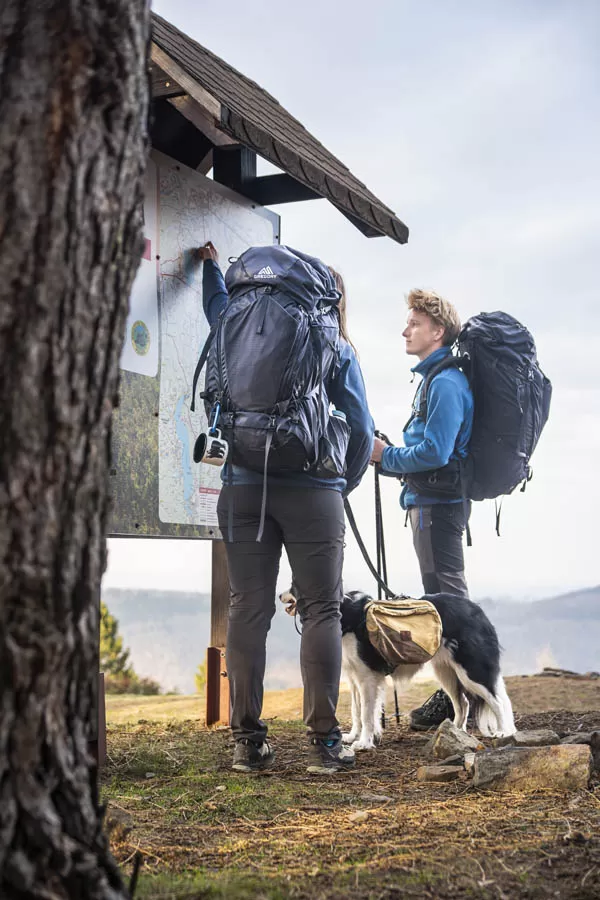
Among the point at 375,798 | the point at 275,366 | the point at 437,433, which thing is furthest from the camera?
the point at 437,433

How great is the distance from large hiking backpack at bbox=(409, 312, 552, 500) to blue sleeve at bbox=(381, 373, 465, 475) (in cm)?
13

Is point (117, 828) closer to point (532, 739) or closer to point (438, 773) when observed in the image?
point (438, 773)

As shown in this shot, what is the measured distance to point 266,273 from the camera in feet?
14.3

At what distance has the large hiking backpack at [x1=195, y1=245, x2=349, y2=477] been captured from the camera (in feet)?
13.9

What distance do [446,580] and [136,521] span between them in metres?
2.02

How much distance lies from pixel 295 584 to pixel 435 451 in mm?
1417

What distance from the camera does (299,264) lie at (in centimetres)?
437

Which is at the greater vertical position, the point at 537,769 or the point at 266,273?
the point at 266,273

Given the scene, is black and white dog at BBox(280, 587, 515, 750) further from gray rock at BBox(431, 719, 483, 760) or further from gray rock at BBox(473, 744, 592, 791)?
gray rock at BBox(473, 744, 592, 791)

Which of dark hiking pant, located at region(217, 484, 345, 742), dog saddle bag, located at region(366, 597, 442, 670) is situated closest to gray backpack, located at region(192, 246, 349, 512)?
dark hiking pant, located at region(217, 484, 345, 742)

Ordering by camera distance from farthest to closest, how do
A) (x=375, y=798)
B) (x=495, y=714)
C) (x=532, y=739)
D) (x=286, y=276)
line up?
(x=495, y=714) < (x=532, y=739) < (x=286, y=276) < (x=375, y=798)

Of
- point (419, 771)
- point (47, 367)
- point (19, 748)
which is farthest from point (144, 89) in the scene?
point (419, 771)

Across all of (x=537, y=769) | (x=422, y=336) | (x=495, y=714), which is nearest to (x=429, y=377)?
(x=422, y=336)

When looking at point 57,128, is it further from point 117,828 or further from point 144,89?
point 117,828
